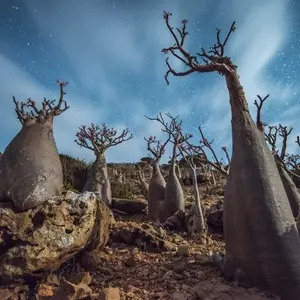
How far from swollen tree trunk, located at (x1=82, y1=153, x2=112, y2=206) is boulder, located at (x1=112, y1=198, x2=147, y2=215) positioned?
26 centimetres

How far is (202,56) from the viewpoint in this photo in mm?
4238

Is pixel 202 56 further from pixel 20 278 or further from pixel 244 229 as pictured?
pixel 20 278

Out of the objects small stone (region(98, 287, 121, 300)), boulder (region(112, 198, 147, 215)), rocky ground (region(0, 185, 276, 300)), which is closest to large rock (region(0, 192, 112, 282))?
rocky ground (region(0, 185, 276, 300))

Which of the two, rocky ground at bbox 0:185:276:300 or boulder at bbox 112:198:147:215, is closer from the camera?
A: rocky ground at bbox 0:185:276:300

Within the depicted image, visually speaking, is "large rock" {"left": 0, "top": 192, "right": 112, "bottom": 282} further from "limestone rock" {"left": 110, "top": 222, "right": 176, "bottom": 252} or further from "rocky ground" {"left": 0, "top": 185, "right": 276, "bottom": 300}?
"limestone rock" {"left": 110, "top": 222, "right": 176, "bottom": 252}

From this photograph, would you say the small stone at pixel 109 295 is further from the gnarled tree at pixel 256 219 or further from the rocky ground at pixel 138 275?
the gnarled tree at pixel 256 219

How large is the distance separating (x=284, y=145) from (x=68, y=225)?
532 cm

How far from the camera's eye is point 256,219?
3057 millimetres

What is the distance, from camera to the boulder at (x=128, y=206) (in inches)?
377

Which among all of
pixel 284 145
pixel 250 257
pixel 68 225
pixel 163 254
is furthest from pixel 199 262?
pixel 284 145

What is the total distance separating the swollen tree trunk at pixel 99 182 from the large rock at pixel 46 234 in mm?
5364

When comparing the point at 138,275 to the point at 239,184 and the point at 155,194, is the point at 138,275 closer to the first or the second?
the point at 239,184

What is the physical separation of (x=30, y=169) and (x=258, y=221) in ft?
10.3

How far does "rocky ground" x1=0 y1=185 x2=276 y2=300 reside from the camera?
2.81 m
